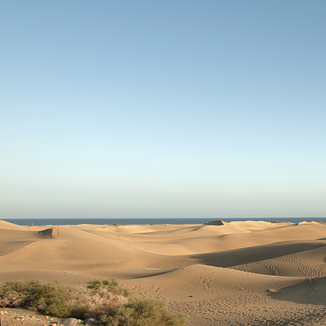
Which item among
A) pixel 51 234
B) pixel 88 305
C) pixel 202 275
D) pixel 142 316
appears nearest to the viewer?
pixel 142 316

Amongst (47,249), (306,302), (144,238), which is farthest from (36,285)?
(144,238)

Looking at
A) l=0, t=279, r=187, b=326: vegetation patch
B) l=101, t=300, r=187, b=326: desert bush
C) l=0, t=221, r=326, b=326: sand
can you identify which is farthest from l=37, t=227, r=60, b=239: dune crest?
l=101, t=300, r=187, b=326: desert bush

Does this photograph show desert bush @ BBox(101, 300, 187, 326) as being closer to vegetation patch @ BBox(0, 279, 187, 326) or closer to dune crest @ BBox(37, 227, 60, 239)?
vegetation patch @ BBox(0, 279, 187, 326)

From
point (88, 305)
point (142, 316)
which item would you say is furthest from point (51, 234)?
point (142, 316)

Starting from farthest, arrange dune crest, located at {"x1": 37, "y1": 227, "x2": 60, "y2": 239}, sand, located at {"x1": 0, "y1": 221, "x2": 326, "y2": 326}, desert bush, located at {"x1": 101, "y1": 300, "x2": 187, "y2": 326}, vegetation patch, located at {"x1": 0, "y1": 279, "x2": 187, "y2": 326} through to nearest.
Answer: dune crest, located at {"x1": 37, "y1": 227, "x2": 60, "y2": 239} → sand, located at {"x1": 0, "y1": 221, "x2": 326, "y2": 326} → vegetation patch, located at {"x1": 0, "y1": 279, "x2": 187, "y2": 326} → desert bush, located at {"x1": 101, "y1": 300, "x2": 187, "y2": 326}

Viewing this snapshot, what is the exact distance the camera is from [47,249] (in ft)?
69.2

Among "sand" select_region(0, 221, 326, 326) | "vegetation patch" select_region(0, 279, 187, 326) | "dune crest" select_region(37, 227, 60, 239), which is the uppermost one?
"vegetation patch" select_region(0, 279, 187, 326)

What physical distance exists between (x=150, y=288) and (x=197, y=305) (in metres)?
2.52

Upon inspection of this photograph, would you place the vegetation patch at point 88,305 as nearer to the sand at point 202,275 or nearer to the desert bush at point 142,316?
the desert bush at point 142,316

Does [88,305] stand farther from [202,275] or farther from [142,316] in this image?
[202,275]

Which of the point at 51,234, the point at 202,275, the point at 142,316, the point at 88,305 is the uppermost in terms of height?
the point at 142,316

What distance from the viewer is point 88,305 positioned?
8.18m

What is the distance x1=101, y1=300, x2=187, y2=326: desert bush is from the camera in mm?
6852

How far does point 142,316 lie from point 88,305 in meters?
1.86
